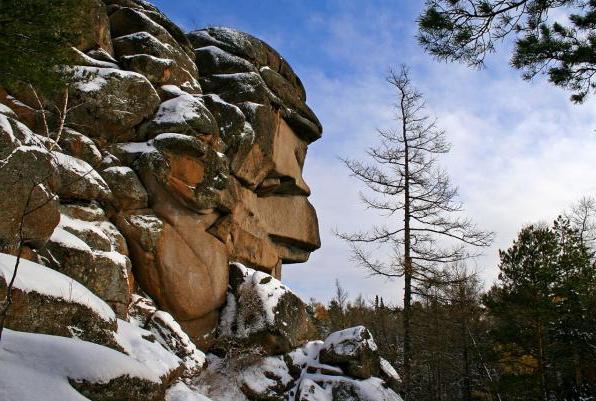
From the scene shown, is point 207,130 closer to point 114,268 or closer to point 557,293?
point 114,268

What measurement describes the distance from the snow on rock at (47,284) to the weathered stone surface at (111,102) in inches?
247

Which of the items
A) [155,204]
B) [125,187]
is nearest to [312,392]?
[155,204]

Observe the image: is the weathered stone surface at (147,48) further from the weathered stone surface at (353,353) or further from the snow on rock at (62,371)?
the snow on rock at (62,371)

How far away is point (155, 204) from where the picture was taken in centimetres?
1329

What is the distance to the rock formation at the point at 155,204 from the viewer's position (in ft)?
24.3

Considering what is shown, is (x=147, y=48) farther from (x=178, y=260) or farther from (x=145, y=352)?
(x=145, y=352)

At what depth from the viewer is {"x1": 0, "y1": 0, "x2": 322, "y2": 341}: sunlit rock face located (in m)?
9.80

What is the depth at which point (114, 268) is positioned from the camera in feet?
32.9

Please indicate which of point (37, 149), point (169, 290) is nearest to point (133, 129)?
point (169, 290)

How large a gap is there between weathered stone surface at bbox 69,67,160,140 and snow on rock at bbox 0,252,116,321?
626 cm

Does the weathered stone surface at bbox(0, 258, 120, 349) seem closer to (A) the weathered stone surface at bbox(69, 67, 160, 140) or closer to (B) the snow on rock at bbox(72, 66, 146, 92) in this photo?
(A) the weathered stone surface at bbox(69, 67, 160, 140)

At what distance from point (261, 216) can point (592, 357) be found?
13320 millimetres

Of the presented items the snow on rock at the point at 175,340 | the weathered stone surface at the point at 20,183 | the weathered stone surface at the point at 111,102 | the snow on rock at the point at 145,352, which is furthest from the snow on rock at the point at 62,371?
the weathered stone surface at the point at 111,102

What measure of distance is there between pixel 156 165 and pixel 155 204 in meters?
1.21
